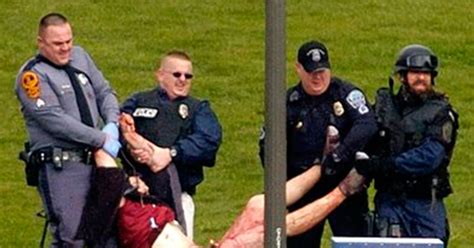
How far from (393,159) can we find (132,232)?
5.71 ft

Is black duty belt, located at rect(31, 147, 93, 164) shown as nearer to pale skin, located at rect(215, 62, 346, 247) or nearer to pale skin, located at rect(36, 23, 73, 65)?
pale skin, located at rect(36, 23, 73, 65)

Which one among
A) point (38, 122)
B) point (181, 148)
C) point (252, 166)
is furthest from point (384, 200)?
point (252, 166)

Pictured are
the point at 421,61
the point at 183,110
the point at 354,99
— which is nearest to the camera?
the point at 421,61

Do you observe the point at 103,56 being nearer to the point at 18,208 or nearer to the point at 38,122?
the point at 18,208

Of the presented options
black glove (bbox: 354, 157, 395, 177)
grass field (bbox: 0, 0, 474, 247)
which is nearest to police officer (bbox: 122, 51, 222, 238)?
black glove (bbox: 354, 157, 395, 177)

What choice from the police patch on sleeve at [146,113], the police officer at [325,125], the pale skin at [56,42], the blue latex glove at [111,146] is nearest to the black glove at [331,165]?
the police officer at [325,125]

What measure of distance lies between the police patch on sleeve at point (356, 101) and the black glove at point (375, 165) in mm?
367

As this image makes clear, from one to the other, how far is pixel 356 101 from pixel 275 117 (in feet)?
14.1

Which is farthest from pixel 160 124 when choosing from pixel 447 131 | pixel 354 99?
pixel 447 131

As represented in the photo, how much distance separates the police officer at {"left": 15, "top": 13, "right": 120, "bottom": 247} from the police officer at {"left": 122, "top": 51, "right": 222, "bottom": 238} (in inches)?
13.2

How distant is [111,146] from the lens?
1304 cm

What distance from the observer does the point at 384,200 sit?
13141mm

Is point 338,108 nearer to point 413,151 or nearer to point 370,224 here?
point 413,151

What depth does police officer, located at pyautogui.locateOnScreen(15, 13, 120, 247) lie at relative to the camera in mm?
12922
